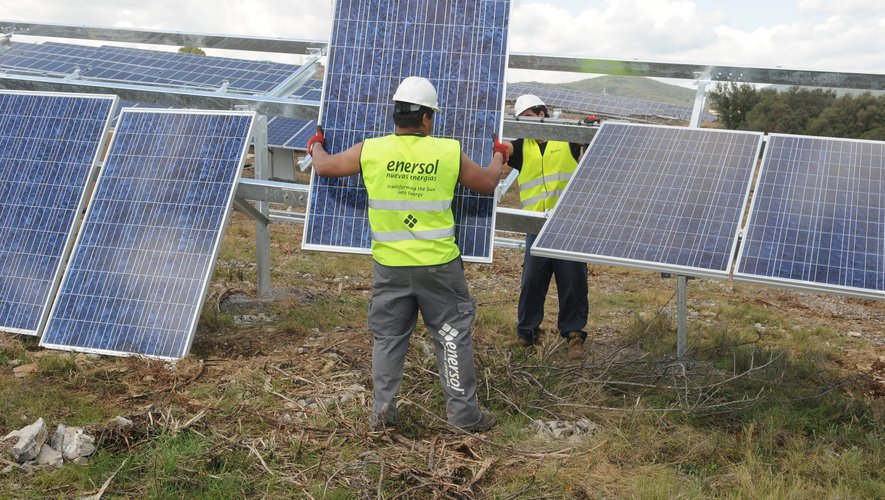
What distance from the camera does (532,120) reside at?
8.08m

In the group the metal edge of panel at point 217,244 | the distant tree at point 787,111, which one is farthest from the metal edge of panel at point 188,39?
the distant tree at point 787,111

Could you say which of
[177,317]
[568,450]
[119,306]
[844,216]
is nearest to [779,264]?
[844,216]

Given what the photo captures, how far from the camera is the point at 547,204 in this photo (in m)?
8.49

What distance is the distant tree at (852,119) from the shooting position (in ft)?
116

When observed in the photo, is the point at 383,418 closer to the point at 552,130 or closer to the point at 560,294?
the point at 560,294

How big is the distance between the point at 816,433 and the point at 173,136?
6077 millimetres

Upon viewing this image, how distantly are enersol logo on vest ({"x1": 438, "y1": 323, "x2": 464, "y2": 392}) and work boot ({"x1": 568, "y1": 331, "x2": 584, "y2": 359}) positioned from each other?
2.38 meters

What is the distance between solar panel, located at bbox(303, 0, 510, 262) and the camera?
6.99 metres

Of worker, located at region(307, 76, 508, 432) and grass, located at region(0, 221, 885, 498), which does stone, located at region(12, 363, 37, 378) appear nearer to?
grass, located at region(0, 221, 885, 498)

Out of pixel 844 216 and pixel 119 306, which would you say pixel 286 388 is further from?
pixel 844 216

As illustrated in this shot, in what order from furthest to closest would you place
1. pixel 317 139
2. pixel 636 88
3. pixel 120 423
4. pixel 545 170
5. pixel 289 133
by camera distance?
1. pixel 636 88
2. pixel 289 133
3. pixel 545 170
4. pixel 317 139
5. pixel 120 423

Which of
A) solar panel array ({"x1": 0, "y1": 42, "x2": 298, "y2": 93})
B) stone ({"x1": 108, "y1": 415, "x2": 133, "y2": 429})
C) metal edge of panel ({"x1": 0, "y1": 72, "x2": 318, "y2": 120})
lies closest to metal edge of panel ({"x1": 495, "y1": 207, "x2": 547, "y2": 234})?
metal edge of panel ({"x1": 0, "y1": 72, "x2": 318, "y2": 120})

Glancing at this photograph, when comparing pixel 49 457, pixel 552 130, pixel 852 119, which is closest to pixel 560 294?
pixel 552 130

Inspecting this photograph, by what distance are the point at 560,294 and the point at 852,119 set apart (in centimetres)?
3211
